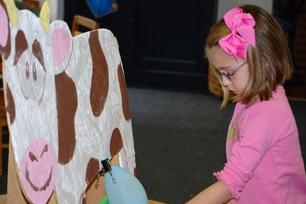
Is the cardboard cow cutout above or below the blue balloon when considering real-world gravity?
above

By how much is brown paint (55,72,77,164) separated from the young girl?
0.23 metres

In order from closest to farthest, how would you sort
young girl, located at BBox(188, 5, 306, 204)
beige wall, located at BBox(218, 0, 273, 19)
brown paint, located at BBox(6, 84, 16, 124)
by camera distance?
brown paint, located at BBox(6, 84, 16, 124)
young girl, located at BBox(188, 5, 306, 204)
beige wall, located at BBox(218, 0, 273, 19)

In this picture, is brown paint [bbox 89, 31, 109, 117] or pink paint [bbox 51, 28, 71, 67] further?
brown paint [bbox 89, 31, 109, 117]

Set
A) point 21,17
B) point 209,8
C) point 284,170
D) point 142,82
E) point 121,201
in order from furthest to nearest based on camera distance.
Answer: point 142,82, point 209,8, point 284,170, point 121,201, point 21,17

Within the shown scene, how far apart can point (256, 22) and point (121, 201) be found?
40cm

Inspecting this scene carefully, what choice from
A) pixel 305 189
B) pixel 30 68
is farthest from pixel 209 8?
pixel 30 68

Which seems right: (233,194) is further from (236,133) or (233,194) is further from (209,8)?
(209,8)

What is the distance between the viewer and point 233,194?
0.96 m

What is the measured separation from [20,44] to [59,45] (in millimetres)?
102

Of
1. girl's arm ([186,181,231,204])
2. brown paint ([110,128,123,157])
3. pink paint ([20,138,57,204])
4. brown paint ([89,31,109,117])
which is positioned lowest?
girl's arm ([186,181,231,204])

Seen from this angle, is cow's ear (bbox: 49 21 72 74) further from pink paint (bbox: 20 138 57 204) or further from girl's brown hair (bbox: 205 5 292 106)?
girl's brown hair (bbox: 205 5 292 106)

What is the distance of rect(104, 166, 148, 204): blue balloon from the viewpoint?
0.90m

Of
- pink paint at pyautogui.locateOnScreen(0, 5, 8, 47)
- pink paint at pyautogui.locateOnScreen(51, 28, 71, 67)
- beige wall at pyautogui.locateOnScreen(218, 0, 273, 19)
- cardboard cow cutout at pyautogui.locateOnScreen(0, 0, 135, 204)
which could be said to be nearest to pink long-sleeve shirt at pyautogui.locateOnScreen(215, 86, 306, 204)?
cardboard cow cutout at pyautogui.locateOnScreen(0, 0, 135, 204)

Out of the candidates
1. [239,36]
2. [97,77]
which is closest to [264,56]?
[239,36]
